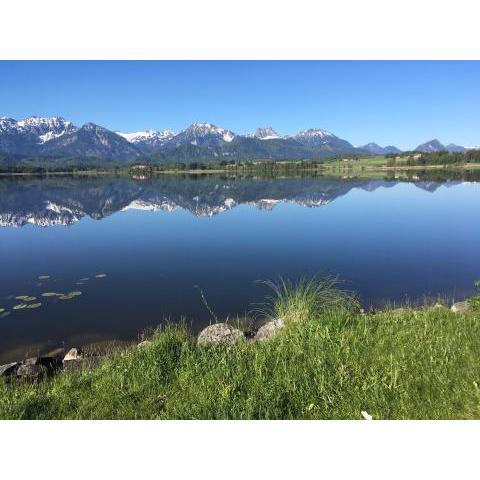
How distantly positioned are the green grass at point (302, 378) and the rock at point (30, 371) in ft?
8.66

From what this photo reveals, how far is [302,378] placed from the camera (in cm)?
590

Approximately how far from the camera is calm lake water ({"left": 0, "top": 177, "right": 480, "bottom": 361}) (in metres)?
16.9

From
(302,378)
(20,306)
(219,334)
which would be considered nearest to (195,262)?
(20,306)

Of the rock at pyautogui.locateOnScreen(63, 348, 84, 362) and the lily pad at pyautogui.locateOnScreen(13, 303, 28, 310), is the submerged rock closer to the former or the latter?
the rock at pyautogui.locateOnScreen(63, 348, 84, 362)

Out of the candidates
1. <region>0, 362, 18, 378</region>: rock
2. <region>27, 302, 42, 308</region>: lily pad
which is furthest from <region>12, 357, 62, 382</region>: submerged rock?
<region>27, 302, 42, 308</region>: lily pad

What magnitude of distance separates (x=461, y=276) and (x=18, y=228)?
38.8 metres

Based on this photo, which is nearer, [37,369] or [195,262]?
[37,369]

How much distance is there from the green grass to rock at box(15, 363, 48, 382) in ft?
8.66

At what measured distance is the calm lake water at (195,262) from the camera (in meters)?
16.9

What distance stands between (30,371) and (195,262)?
15.2 meters

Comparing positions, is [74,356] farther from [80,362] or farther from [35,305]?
[35,305]

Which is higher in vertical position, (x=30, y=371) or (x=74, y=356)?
(x=30, y=371)
